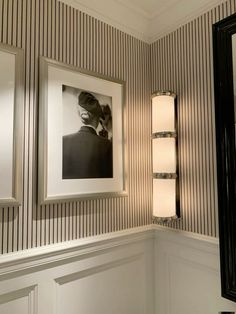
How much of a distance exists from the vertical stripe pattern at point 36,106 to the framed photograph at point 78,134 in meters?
0.05

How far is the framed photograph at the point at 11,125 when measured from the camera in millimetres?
1146

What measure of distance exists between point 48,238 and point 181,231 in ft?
2.57

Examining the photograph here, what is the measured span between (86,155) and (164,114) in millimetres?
540

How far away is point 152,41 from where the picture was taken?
1810 millimetres

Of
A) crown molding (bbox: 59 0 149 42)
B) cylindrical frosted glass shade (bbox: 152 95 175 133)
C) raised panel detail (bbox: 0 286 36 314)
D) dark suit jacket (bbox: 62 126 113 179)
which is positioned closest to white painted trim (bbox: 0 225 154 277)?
raised panel detail (bbox: 0 286 36 314)

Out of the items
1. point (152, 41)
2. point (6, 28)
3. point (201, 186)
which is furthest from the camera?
point (152, 41)

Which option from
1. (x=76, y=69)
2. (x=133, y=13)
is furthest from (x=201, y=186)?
(x=133, y=13)

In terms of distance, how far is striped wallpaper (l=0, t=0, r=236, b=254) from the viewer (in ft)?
4.03

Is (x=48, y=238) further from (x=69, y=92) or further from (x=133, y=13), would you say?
(x=133, y=13)

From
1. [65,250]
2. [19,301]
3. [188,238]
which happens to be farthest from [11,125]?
[188,238]

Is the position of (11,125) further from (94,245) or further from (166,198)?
(166,198)

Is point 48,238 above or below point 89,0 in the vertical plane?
below

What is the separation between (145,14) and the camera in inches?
68.2

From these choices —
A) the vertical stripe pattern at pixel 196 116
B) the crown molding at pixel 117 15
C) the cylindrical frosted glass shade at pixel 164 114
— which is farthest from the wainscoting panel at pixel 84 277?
the crown molding at pixel 117 15
